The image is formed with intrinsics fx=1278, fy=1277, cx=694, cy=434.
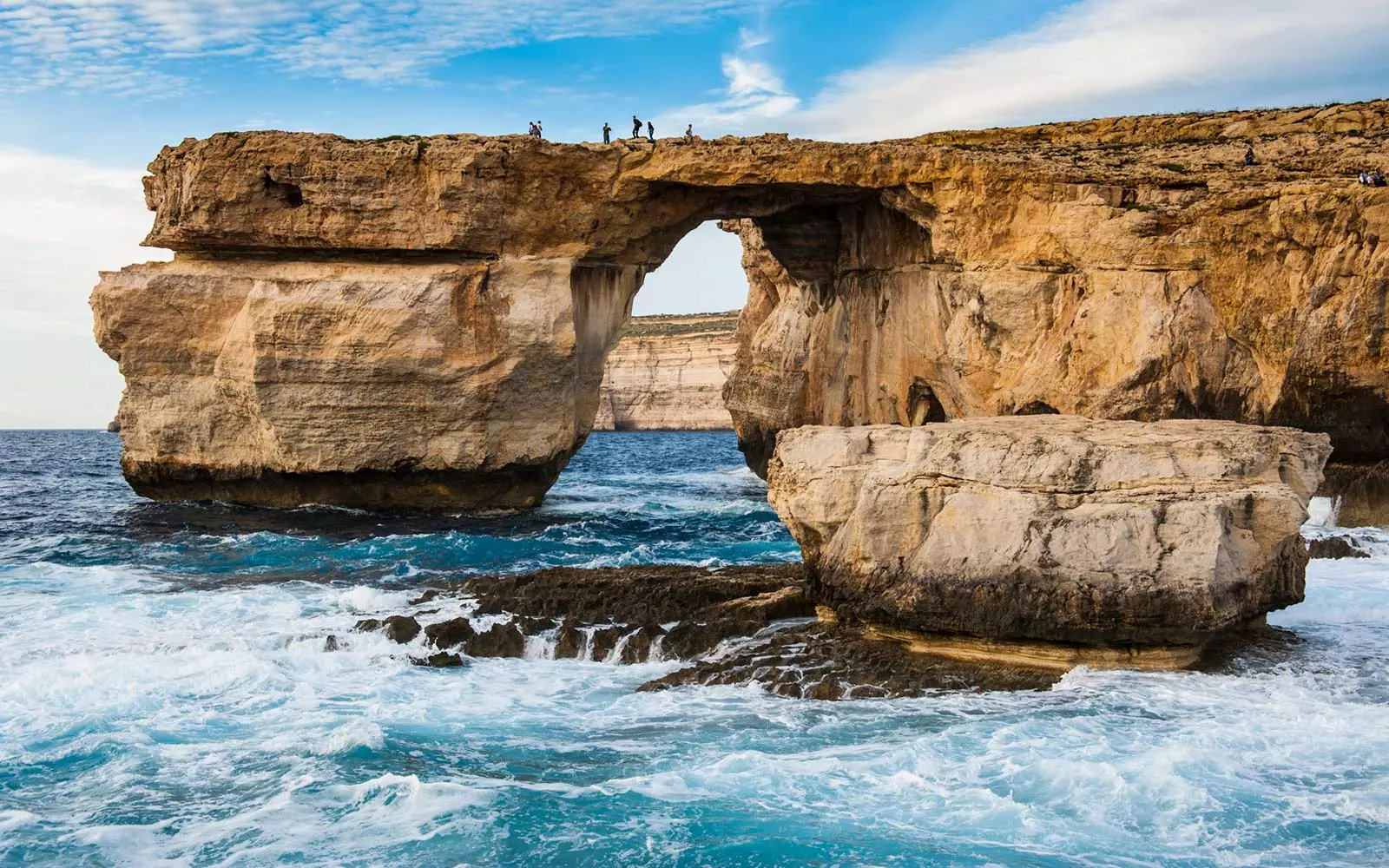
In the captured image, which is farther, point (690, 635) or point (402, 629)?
point (402, 629)

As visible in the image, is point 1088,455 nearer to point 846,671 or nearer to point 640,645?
point 846,671

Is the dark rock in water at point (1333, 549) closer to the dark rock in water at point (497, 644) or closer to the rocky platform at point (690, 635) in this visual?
the rocky platform at point (690, 635)

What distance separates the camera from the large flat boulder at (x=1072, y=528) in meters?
12.1

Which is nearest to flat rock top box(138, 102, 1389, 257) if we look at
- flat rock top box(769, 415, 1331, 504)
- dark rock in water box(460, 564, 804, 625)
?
dark rock in water box(460, 564, 804, 625)

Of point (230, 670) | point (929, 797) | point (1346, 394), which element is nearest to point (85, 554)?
point (230, 670)

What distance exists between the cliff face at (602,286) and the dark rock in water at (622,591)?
7861 millimetres

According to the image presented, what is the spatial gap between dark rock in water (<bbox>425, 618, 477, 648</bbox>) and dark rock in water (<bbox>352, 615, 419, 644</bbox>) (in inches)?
7.2

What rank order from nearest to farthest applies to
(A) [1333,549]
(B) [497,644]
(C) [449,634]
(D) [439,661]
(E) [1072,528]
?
(E) [1072,528] → (D) [439,661] → (B) [497,644] → (C) [449,634] → (A) [1333,549]

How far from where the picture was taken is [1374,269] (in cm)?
2044

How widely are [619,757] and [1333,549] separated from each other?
13.5 metres

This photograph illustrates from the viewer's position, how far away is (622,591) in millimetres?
15492

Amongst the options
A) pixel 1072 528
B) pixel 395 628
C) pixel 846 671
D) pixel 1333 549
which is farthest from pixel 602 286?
pixel 1072 528

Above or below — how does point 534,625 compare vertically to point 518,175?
below

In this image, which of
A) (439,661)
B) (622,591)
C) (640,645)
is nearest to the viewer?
(439,661)
